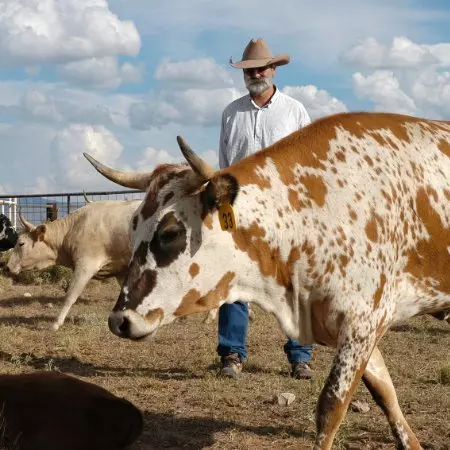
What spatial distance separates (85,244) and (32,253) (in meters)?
1.24

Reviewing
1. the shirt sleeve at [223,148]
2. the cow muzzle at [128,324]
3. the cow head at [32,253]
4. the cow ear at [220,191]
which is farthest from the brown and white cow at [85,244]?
the cow ear at [220,191]

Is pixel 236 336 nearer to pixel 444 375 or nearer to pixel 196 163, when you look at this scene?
pixel 444 375

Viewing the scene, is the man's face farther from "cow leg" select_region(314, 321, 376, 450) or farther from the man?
"cow leg" select_region(314, 321, 376, 450)

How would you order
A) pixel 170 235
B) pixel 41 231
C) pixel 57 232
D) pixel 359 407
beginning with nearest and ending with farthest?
pixel 170 235 < pixel 359 407 < pixel 57 232 < pixel 41 231

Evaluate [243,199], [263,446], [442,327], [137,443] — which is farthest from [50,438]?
[442,327]

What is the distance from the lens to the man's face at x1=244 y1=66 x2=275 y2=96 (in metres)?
6.34

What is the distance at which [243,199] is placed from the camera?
13.2 ft

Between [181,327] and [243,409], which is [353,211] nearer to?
[243,409]

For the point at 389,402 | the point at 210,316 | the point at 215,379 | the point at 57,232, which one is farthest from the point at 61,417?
the point at 57,232

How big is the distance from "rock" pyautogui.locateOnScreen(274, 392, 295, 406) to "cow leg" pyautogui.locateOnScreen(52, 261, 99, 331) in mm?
4831

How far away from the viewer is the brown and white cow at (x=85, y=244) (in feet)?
38.1

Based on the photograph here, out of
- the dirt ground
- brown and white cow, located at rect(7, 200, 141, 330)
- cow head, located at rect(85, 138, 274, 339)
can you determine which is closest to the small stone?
the dirt ground

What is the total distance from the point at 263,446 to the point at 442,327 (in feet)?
17.7

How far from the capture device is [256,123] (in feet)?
21.0
